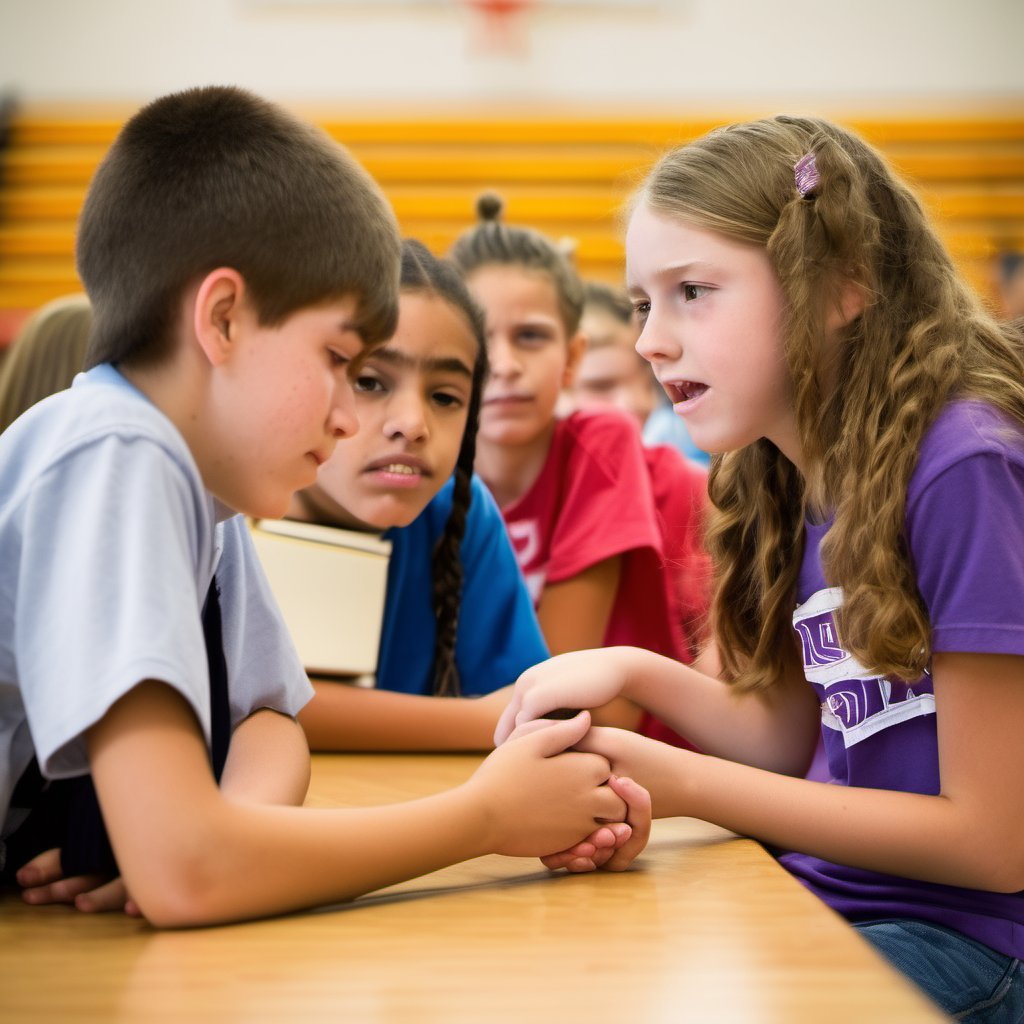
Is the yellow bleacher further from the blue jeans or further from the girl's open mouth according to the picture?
the blue jeans

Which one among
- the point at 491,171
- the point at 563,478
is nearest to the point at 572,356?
the point at 563,478

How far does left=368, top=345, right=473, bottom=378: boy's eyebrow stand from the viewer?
1407 millimetres

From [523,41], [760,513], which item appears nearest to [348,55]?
[523,41]

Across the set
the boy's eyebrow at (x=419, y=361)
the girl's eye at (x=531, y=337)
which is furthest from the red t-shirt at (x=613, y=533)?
the boy's eyebrow at (x=419, y=361)

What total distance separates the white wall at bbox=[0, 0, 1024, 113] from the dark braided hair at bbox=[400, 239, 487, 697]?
3.56 m

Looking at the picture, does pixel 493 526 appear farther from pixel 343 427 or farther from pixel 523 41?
pixel 523 41

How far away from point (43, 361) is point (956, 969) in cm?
135

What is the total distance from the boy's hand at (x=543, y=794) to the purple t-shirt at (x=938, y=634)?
239 mm

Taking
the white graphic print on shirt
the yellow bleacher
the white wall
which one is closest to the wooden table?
the white graphic print on shirt

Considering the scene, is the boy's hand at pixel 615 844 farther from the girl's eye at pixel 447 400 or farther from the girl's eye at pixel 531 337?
the girl's eye at pixel 531 337

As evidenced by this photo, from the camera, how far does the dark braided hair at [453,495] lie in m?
1.47

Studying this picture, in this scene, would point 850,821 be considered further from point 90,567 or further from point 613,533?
point 613,533

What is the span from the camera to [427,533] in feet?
5.07

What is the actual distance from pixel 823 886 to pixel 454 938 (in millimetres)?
448
